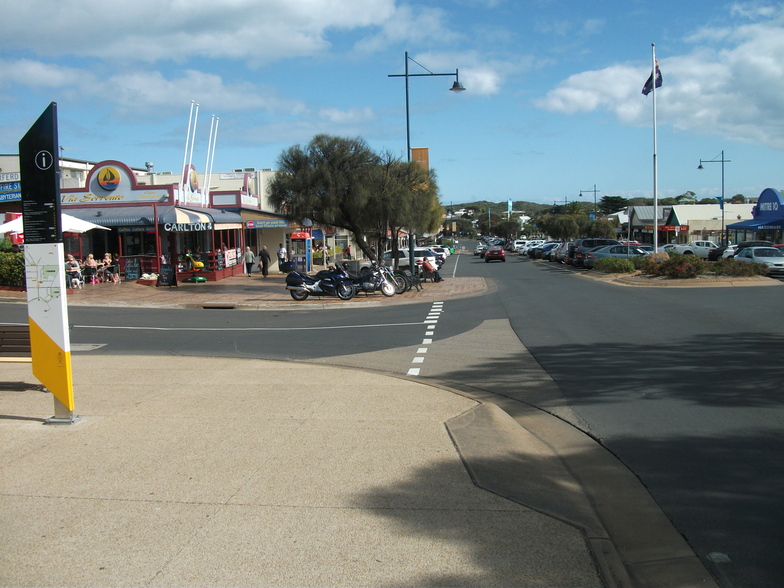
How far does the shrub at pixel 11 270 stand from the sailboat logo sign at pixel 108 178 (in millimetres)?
8755

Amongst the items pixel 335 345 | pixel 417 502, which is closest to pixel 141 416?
pixel 417 502

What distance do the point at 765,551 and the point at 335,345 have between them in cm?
1000

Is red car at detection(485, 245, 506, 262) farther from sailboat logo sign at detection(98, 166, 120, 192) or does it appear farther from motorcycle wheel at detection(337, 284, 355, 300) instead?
motorcycle wheel at detection(337, 284, 355, 300)

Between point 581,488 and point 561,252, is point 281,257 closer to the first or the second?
point 561,252

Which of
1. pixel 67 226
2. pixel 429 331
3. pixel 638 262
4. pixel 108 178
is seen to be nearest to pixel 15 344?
pixel 429 331

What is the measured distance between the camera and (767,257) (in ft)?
99.8

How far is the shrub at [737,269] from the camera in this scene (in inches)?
1021

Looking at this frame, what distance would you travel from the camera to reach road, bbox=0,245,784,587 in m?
5.31

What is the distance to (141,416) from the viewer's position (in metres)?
7.44

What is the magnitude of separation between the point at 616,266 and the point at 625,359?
21231 mm

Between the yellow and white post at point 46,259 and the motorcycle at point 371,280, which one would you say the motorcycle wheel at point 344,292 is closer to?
the motorcycle at point 371,280

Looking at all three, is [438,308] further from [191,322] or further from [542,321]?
[191,322]

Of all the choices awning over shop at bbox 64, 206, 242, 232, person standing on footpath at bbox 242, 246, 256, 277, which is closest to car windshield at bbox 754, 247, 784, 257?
person standing on footpath at bbox 242, 246, 256, 277

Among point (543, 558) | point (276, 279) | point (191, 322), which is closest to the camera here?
point (543, 558)
